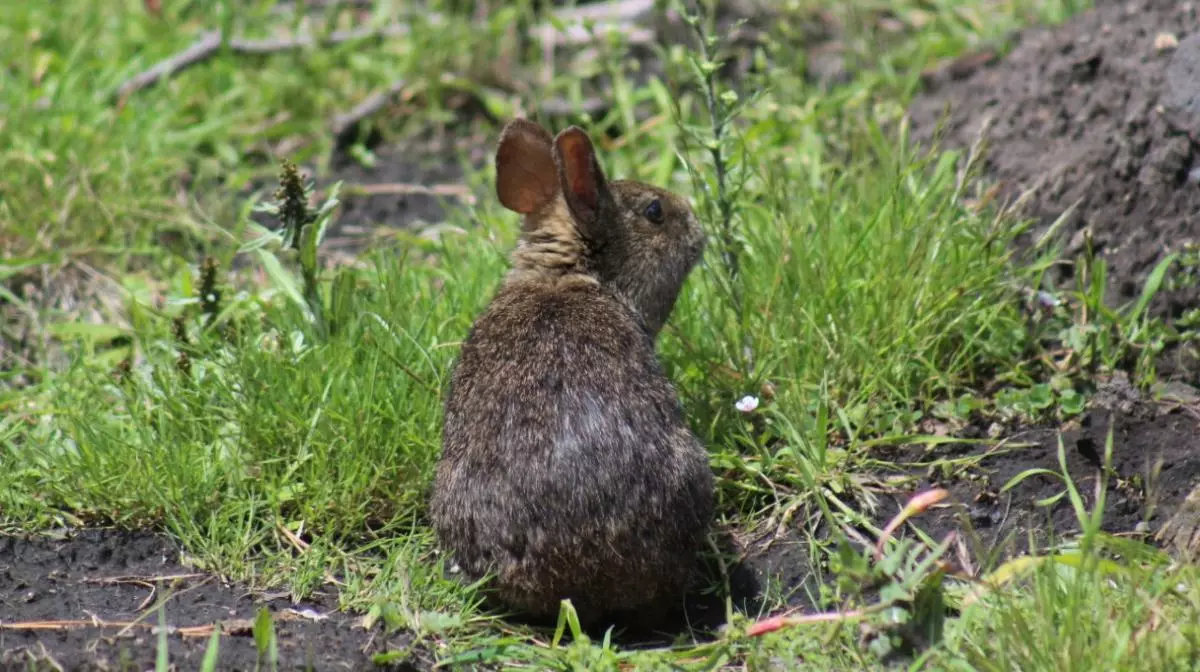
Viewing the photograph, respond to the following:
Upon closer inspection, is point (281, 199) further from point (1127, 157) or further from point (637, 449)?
point (1127, 157)

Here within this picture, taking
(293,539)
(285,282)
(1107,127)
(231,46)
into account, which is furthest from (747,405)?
(231,46)

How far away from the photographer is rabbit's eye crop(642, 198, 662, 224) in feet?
16.2

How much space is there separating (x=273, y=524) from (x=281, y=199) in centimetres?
110

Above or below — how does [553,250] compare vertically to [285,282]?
above

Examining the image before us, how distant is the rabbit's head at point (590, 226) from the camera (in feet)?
15.4

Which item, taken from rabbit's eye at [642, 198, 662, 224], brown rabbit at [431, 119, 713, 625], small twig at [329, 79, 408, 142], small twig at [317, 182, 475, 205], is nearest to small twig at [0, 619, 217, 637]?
brown rabbit at [431, 119, 713, 625]

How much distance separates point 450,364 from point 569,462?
99 centimetres

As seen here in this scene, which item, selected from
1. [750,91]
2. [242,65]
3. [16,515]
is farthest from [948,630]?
[242,65]

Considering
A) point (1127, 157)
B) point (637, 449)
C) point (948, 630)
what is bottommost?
point (948, 630)

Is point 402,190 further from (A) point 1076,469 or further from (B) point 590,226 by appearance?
(A) point 1076,469

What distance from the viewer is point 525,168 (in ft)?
15.7

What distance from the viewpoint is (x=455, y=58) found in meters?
7.49

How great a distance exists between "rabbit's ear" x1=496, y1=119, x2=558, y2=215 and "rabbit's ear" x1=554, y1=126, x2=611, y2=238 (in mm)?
89

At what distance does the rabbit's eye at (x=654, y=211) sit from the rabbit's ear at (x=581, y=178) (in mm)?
186
